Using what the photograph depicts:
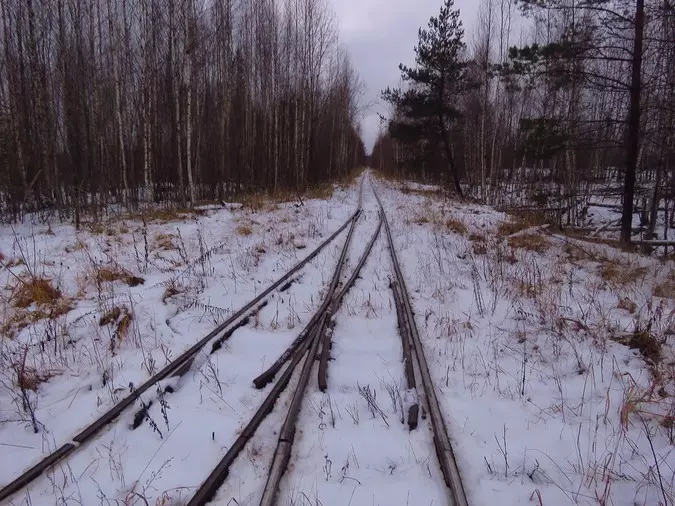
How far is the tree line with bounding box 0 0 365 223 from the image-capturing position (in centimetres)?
1293

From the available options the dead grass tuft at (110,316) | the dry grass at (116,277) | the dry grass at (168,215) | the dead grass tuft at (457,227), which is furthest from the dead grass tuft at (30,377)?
the dead grass tuft at (457,227)

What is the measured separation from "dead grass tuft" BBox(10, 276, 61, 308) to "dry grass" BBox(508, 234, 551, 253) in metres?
8.67

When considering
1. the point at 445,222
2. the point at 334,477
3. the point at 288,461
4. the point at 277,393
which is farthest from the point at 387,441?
the point at 445,222

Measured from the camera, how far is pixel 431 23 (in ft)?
69.6

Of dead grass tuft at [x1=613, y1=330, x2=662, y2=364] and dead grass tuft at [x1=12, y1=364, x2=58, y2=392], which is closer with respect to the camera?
dead grass tuft at [x1=12, y1=364, x2=58, y2=392]

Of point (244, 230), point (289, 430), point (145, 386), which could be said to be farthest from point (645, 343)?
point (244, 230)

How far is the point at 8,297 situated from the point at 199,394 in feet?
14.1

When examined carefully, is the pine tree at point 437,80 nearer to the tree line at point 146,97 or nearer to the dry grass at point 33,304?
the tree line at point 146,97

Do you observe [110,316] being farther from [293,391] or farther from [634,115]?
[634,115]

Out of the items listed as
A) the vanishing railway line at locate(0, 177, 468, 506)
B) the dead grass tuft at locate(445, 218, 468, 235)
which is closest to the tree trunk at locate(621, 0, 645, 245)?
the dead grass tuft at locate(445, 218, 468, 235)

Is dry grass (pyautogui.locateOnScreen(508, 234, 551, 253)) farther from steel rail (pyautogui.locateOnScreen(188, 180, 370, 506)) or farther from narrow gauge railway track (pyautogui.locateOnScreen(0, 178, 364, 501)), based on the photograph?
narrow gauge railway track (pyautogui.locateOnScreen(0, 178, 364, 501))

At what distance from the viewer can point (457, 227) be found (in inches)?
435

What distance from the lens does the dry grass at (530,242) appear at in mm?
8338

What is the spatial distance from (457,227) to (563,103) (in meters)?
10.8
